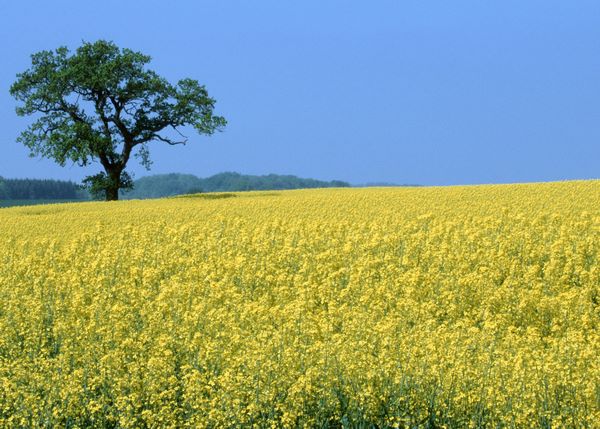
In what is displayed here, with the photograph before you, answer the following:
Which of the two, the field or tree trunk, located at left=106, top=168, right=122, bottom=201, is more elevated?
tree trunk, located at left=106, top=168, right=122, bottom=201

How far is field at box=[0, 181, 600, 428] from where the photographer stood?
805 cm

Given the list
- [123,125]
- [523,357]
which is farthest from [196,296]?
[123,125]

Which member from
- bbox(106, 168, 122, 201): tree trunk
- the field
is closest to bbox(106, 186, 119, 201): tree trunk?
bbox(106, 168, 122, 201): tree trunk

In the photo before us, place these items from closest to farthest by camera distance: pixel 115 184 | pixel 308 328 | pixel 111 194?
pixel 308 328 < pixel 115 184 < pixel 111 194

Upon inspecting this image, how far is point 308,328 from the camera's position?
33.1 feet

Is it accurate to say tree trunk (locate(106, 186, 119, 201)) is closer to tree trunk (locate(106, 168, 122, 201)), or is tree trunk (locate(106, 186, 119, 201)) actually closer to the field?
tree trunk (locate(106, 168, 122, 201))

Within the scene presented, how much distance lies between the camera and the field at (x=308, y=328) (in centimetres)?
805

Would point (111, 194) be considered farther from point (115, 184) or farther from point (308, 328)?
point (308, 328)

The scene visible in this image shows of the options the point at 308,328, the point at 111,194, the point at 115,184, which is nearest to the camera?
the point at 308,328

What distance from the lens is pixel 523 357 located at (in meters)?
8.77

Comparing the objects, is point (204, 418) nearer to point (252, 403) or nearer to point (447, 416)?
point (252, 403)

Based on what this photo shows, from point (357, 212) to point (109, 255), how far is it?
40.6 ft

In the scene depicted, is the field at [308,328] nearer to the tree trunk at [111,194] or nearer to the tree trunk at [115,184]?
the tree trunk at [115,184]

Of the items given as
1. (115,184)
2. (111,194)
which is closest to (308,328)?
(115,184)
